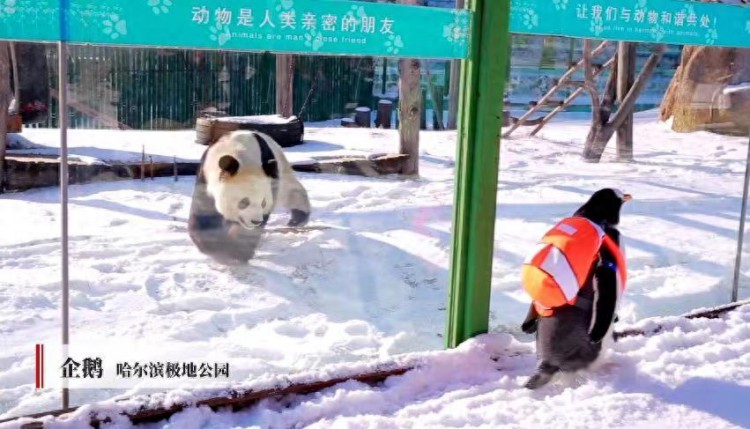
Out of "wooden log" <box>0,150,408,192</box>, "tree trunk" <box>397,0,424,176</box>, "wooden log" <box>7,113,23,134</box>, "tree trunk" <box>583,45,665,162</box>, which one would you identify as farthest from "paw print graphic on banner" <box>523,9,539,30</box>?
"tree trunk" <box>583,45,665,162</box>

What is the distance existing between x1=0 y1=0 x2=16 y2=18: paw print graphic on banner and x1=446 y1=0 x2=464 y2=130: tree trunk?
1.62 m

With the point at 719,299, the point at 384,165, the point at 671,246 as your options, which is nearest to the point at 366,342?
the point at 384,165

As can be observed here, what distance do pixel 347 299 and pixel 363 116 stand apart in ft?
2.76

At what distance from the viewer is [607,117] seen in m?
Result: 5.77

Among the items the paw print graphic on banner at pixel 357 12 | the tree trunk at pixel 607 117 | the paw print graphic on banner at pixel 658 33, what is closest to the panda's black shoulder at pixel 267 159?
the paw print graphic on banner at pixel 357 12

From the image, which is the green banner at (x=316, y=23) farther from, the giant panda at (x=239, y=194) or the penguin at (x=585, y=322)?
the penguin at (x=585, y=322)

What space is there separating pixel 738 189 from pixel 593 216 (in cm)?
376

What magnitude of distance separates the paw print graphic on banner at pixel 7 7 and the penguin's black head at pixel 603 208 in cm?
203

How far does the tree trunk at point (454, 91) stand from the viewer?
126 inches

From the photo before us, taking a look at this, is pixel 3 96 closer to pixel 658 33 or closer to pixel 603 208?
pixel 603 208

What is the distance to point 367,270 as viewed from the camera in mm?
3920

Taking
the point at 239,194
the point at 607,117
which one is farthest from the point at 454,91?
the point at 607,117

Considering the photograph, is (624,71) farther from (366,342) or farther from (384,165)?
(366,342)

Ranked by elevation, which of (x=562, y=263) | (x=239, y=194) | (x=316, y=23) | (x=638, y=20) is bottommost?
(x=562, y=263)
